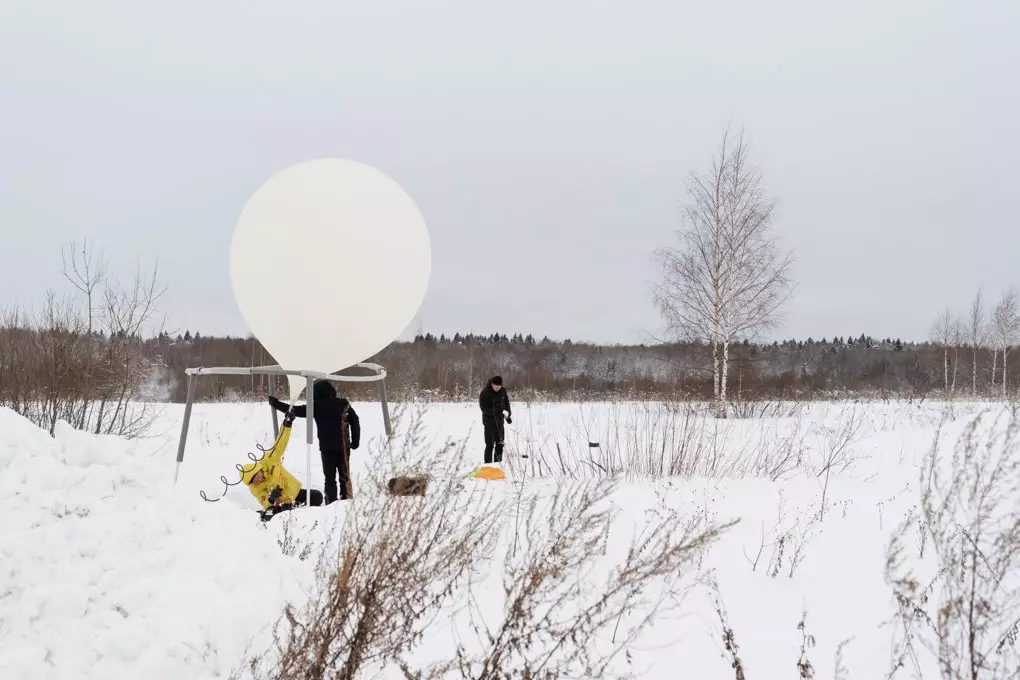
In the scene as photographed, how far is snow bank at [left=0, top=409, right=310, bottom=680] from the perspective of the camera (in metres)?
2.76

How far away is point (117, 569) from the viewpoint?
323cm

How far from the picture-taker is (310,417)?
5.36 m

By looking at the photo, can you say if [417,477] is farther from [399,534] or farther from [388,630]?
[388,630]

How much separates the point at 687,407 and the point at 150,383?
24.5ft

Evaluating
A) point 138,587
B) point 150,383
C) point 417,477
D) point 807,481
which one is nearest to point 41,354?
point 150,383

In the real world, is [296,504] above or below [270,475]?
below

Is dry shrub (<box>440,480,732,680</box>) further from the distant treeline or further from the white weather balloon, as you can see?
the distant treeline

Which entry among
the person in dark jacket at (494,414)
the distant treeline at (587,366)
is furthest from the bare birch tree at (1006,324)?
the person in dark jacket at (494,414)

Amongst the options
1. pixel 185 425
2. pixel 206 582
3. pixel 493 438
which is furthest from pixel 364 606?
pixel 493 438

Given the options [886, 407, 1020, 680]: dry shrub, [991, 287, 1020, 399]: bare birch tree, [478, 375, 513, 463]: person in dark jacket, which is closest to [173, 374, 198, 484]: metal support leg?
[478, 375, 513, 463]: person in dark jacket

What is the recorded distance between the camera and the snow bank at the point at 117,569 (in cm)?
276

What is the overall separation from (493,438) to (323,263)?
210 inches

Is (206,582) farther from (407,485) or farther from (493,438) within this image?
(493,438)

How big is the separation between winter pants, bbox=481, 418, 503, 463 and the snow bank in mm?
5620
